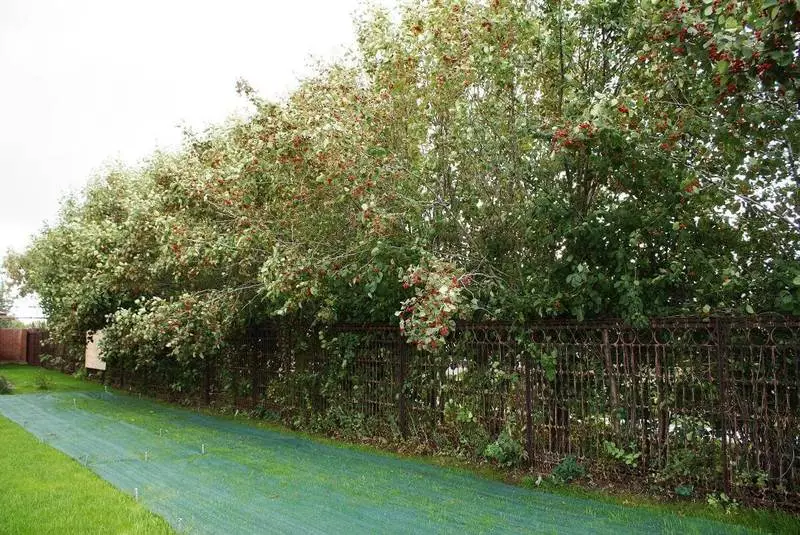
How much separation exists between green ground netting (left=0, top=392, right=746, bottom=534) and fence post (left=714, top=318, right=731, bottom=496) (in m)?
0.59

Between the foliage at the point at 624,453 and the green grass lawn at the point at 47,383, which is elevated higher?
the foliage at the point at 624,453

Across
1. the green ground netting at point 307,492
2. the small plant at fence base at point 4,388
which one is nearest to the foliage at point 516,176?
the green ground netting at point 307,492

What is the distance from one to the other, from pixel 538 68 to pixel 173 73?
1225 cm

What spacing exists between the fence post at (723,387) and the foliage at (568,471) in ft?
4.87

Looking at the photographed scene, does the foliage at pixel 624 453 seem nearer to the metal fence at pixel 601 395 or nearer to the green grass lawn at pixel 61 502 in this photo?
the metal fence at pixel 601 395

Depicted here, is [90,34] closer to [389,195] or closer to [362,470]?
[389,195]

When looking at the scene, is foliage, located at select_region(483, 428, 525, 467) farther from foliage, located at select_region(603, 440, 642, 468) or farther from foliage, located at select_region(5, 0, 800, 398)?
foliage, located at select_region(5, 0, 800, 398)

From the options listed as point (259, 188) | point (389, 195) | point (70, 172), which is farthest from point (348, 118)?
point (70, 172)

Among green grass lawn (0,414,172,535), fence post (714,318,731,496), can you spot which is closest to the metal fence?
fence post (714,318,731,496)

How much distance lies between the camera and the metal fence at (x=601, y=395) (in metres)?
5.62

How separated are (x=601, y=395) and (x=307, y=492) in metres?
3.31

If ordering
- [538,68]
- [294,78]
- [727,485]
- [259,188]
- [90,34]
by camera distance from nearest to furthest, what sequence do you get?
1. [727,485]
2. [538,68]
3. [259,188]
4. [294,78]
5. [90,34]

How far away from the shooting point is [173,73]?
16.7m

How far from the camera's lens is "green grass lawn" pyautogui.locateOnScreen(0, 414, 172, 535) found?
532 cm
